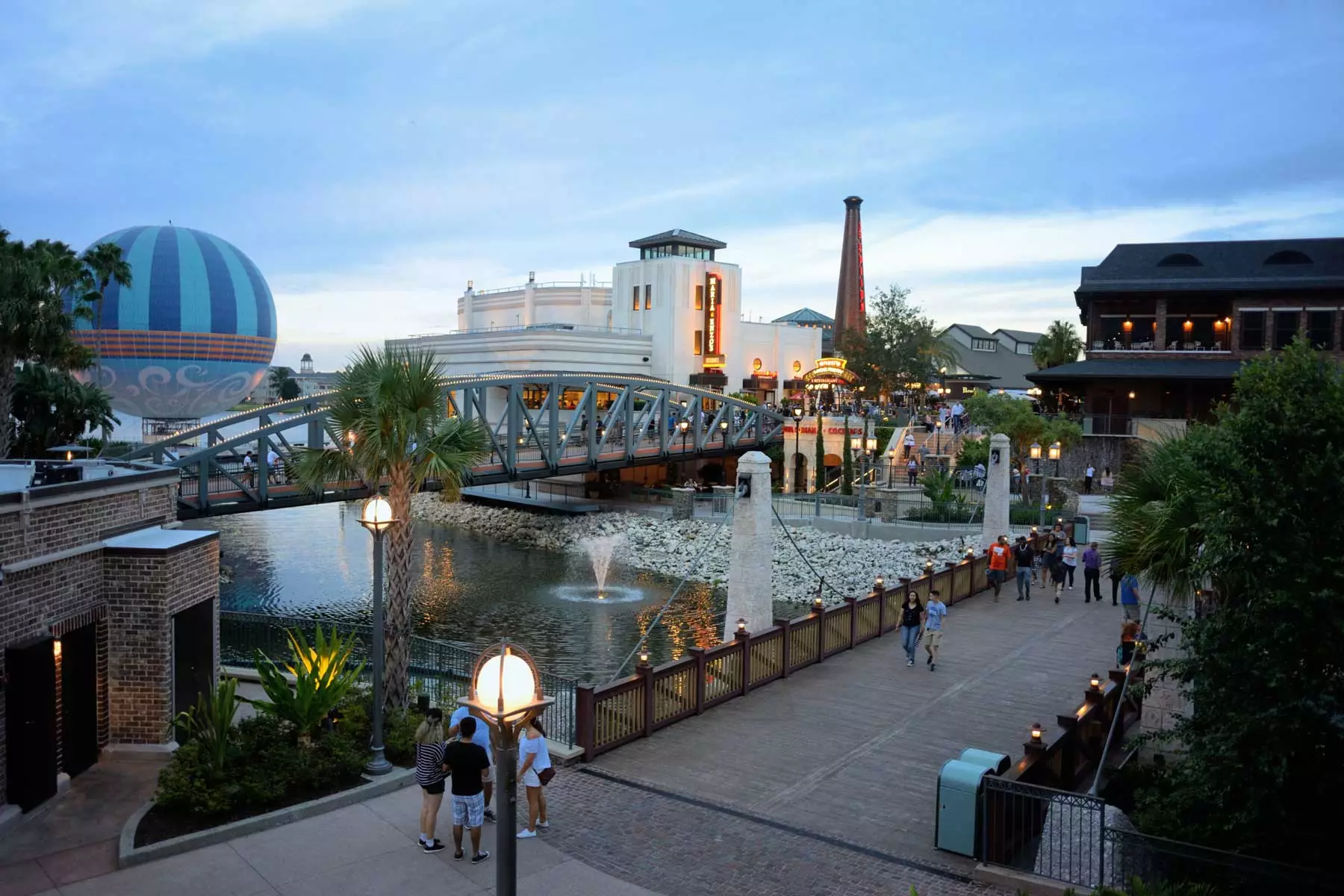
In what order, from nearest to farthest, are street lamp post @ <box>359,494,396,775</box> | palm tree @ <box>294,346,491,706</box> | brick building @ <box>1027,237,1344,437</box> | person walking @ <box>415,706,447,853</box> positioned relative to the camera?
person walking @ <box>415,706,447,853</box>
street lamp post @ <box>359,494,396,775</box>
palm tree @ <box>294,346,491,706</box>
brick building @ <box>1027,237,1344,437</box>

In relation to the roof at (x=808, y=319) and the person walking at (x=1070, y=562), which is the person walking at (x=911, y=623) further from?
the roof at (x=808, y=319)

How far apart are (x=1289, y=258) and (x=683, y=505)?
32587 millimetres

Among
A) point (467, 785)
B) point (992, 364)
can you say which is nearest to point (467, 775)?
point (467, 785)

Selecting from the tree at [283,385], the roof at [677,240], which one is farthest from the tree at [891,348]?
the tree at [283,385]

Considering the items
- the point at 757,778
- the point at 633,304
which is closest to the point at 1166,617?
the point at 757,778

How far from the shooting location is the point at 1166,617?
10.2 meters

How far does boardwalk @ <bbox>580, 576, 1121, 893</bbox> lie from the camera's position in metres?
11.8

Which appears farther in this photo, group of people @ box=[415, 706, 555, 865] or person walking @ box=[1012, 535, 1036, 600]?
person walking @ box=[1012, 535, 1036, 600]

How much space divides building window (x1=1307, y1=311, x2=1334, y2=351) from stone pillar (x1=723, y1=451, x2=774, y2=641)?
37.8m

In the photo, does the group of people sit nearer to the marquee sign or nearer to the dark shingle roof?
the marquee sign

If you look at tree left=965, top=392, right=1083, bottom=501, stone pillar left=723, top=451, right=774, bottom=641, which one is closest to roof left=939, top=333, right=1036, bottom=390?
tree left=965, top=392, right=1083, bottom=501

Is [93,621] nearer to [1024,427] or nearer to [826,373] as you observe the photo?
[1024,427]

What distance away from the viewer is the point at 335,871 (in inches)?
392

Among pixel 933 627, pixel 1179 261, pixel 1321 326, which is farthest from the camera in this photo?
pixel 1179 261
